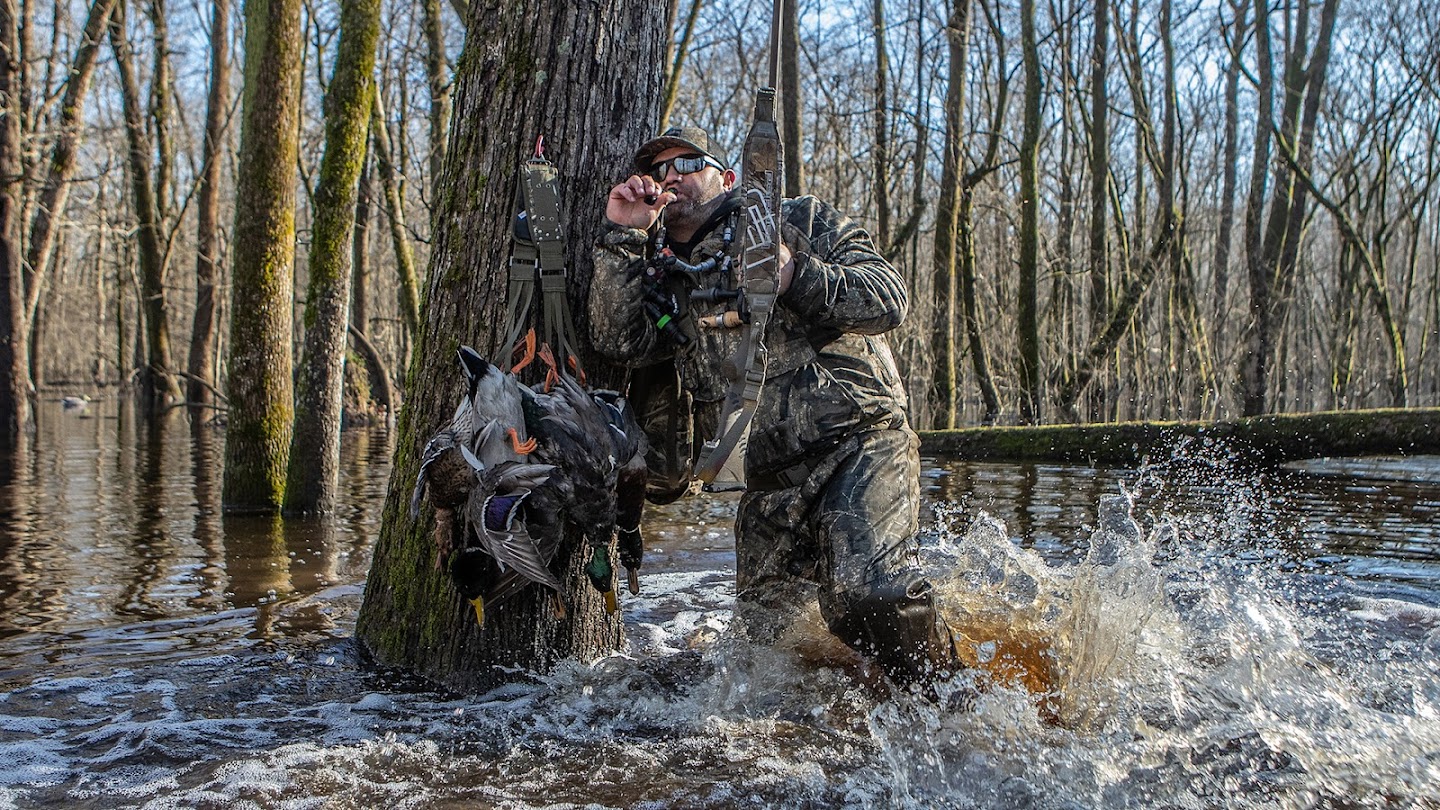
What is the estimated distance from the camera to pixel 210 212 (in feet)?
73.3

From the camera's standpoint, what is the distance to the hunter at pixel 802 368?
378 cm

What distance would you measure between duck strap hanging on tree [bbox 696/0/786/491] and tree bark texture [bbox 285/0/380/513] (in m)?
5.24

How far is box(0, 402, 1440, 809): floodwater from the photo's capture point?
3.36 m

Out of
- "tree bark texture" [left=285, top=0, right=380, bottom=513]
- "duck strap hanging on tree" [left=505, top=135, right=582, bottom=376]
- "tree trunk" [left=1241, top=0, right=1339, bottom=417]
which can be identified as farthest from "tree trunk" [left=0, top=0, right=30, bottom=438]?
"tree trunk" [left=1241, top=0, right=1339, bottom=417]

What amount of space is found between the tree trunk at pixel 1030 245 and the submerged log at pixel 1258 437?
292cm

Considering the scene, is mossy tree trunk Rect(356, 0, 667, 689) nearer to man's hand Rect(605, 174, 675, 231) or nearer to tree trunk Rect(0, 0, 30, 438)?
man's hand Rect(605, 174, 675, 231)

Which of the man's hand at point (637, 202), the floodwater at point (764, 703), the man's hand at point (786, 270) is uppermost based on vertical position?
the man's hand at point (637, 202)

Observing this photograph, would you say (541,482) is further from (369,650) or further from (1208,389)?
(1208,389)

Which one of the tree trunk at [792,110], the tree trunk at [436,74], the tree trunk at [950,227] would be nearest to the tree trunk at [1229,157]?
the tree trunk at [950,227]

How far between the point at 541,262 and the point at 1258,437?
345 inches

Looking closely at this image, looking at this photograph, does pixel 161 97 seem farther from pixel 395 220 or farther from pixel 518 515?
pixel 518 515

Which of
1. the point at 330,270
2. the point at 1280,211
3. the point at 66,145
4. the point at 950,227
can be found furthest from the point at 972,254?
the point at 66,145

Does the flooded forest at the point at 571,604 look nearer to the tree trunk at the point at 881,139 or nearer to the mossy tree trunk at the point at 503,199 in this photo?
the mossy tree trunk at the point at 503,199

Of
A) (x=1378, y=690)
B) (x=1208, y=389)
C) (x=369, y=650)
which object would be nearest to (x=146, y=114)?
(x=1208, y=389)
